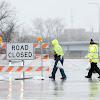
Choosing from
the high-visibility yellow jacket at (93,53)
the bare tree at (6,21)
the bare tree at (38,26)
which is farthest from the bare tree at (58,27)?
the high-visibility yellow jacket at (93,53)

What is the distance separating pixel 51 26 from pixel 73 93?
123 metres

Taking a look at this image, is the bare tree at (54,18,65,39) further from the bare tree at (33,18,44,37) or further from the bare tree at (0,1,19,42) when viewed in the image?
the bare tree at (0,1,19,42)

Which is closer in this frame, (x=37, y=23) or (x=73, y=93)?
(x=73, y=93)

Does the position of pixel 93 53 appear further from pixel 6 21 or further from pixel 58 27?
pixel 58 27

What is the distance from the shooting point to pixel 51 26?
441 ft

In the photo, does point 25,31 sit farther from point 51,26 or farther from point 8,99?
point 8,99

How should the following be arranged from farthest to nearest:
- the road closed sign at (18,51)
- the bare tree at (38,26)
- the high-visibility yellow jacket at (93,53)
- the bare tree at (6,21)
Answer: the bare tree at (38,26)
the bare tree at (6,21)
the high-visibility yellow jacket at (93,53)
the road closed sign at (18,51)

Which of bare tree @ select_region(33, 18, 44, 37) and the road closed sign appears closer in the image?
the road closed sign

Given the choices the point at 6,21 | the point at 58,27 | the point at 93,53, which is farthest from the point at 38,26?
the point at 93,53

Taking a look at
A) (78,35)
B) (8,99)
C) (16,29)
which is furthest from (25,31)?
(8,99)

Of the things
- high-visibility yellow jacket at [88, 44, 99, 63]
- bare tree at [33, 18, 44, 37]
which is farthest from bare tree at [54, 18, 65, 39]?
high-visibility yellow jacket at [88, 44, 99, 63]

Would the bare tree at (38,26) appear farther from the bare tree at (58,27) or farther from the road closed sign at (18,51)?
the road closed sign at (18,51)

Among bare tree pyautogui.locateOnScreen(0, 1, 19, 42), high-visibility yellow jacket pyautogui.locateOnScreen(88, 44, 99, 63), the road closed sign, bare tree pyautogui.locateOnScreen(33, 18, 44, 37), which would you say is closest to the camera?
the road closed sign

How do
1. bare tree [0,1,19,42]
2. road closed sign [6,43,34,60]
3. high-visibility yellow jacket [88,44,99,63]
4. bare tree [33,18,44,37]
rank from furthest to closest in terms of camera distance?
1. bare tree [33,18,44,37]
2. bare tree [0,1,19,42]
3. high-visibility yellow jacket [88,44,99,63]
4. road closed sign [6,43,34,60]
